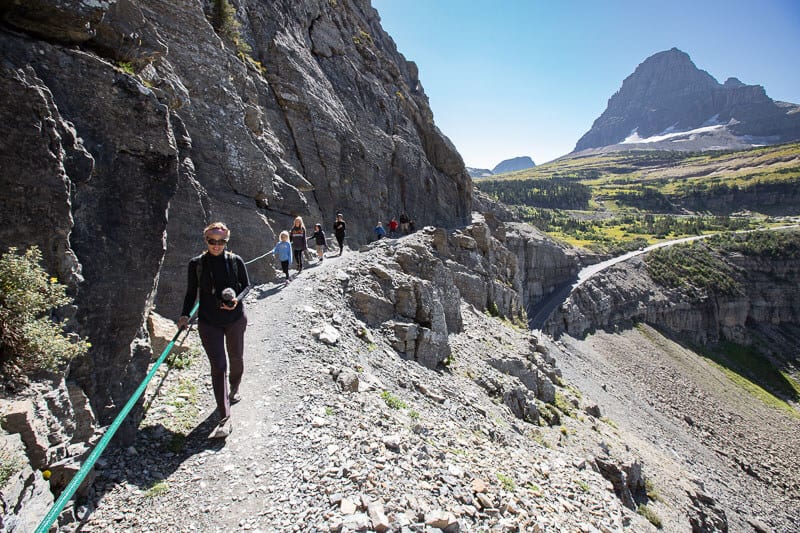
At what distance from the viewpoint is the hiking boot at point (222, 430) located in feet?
23.2

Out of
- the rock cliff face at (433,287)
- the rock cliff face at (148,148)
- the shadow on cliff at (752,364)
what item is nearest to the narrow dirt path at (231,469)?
the rock cliff face at (148,148)

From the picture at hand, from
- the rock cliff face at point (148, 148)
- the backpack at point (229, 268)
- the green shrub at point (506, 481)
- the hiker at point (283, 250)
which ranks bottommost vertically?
the green shrub at point (506, 481)

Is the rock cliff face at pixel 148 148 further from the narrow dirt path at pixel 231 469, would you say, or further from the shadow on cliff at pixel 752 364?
the shadow on cliff at pixel 752 364

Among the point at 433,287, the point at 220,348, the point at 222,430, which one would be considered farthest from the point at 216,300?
the point at 433,287

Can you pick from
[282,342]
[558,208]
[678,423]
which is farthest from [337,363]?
[558,208]

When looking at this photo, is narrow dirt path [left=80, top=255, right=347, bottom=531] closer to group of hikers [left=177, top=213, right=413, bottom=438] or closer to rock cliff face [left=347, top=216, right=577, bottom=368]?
group of hikers [left=177, top=213, right=413, bottom=438]

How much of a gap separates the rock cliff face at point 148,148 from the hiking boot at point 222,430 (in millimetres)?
1662

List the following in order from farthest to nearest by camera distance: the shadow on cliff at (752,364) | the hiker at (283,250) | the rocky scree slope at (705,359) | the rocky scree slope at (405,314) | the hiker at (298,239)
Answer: the shadow on cliff at (752,364) → the rocky scree slope at (705,359) → the hiker at (298,239) → the hiker at (283,250) → the rocky scree slope at (405,314)

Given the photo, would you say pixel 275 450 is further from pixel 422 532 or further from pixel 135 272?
pixel 135 272

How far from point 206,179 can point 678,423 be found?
54019 millimetres

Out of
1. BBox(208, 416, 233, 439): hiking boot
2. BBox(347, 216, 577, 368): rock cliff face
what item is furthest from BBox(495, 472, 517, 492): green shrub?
BBox(347, 216, 577, 368): rock cliff face

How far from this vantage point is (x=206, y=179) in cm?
1634

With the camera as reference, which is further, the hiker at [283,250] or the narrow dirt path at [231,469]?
the hiker at [283,250]

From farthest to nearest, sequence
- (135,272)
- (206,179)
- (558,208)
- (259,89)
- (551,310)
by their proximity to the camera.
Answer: (558,208)
(551,310)
(259,89)
(206,179)
(135,272)
